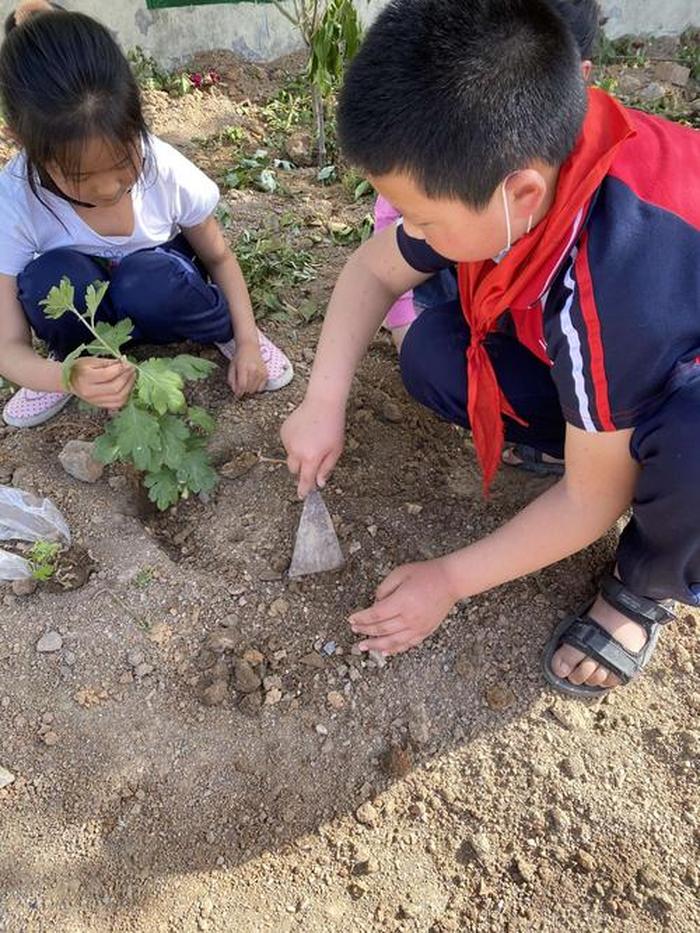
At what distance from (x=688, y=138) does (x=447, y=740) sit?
1153mm

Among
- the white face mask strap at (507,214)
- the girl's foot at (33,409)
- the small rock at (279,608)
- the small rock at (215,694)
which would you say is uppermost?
the white face mask strap at (507,214)

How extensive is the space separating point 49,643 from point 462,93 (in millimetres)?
1280

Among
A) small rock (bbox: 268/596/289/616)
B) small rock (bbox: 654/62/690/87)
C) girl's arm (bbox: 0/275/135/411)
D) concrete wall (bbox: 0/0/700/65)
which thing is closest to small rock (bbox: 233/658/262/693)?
small rock (bbox: 268/596/289/616)

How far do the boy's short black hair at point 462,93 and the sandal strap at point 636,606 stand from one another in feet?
2.90

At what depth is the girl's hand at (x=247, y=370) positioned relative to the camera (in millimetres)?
2066

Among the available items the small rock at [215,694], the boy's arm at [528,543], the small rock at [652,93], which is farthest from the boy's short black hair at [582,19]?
the small rock at [652,93]

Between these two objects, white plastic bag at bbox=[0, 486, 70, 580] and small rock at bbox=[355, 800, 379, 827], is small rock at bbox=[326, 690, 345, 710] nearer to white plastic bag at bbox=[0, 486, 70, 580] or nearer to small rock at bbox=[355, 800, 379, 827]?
small rock at bbox=[355, 800, 379, 827]

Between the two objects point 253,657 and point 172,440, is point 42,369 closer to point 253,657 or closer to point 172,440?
point 172,440

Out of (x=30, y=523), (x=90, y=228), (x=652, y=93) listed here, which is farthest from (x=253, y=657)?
(x=652, y=93)

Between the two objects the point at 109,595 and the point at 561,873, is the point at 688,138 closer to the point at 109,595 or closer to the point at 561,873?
the point at 561,873

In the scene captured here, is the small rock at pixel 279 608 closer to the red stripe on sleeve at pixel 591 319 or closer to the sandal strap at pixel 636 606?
the sandal strap at pixel 636 606

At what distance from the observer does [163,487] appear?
1716 mm

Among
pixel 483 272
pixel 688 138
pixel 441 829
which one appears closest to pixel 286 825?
pixel 441 829

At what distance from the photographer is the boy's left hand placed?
1461mm
